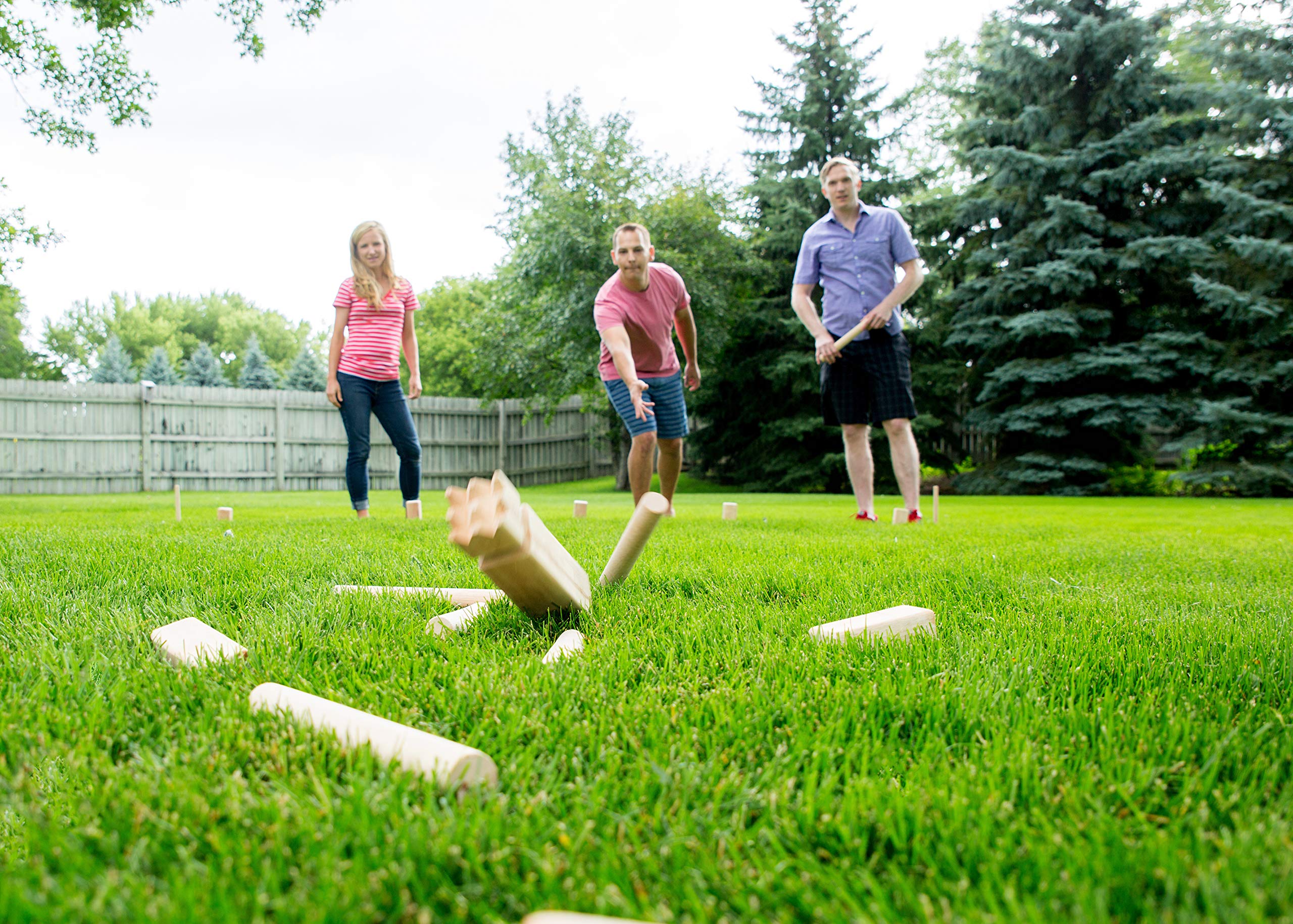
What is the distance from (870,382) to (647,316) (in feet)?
5.52

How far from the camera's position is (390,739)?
3.99 ft

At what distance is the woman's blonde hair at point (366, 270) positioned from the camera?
19.2 feet

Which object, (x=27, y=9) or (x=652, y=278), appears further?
(x=27, y=9)

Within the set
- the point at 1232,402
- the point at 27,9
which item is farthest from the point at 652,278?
the point at 1232,402

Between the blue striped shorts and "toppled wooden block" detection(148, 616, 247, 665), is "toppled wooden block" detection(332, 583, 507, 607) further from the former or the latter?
the blue striped shorts

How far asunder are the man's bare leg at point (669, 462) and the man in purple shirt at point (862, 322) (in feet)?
3.61

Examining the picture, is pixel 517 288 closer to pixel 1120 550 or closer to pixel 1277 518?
pixel 1277 518

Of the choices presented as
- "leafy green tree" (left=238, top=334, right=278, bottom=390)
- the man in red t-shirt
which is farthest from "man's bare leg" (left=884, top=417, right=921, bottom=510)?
"leafy green tree" (left=238, top=334, right=278, bottom=390)

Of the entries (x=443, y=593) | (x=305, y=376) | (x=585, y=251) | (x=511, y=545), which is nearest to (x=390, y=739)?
(x=511, y=545)

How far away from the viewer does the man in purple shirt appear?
5.69 meters

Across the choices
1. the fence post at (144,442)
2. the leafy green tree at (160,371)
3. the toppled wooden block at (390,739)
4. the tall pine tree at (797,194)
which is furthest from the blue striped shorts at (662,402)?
the leafy green tree at (160,371)

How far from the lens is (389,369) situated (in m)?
6.07

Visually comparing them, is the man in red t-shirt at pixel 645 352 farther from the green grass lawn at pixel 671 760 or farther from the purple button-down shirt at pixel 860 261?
→ the green grass lawn at pixel 671 760

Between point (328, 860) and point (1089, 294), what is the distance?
15.9 meters
